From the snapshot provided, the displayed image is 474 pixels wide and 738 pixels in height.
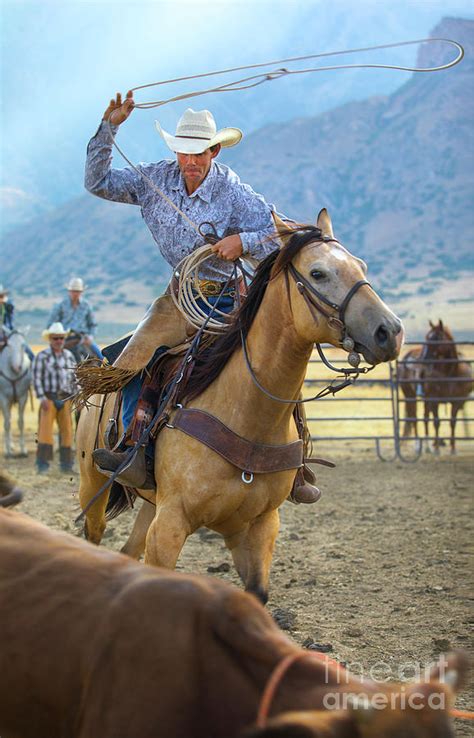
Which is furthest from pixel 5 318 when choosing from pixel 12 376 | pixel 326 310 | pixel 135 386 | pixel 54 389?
pixel 326 310

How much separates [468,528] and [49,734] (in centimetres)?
679

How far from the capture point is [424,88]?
5241 inches

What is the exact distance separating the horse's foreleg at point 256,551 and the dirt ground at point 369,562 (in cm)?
66

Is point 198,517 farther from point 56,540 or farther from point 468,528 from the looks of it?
point 468,528

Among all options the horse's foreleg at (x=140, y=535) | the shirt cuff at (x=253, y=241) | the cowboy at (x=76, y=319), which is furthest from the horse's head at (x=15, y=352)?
the shirt cuff at (x=253, y=241)

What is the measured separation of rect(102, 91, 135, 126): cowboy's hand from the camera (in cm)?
529

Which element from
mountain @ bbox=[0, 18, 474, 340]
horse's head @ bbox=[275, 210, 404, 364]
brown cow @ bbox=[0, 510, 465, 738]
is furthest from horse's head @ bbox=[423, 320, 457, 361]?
mountain @ bbox=[0, 18, 474, 340]

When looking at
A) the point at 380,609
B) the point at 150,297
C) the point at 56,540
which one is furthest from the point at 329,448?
the point at 150,297

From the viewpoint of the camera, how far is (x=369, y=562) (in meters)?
7.48

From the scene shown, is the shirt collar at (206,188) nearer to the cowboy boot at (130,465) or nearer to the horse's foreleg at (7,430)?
the cowboy boot at (130,465)

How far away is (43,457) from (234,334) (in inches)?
335

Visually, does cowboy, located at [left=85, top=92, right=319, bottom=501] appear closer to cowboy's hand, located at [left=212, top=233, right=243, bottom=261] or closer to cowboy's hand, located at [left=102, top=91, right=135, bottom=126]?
cowboy's hand, located at [left=102, top=91, right=135, bottom=126]

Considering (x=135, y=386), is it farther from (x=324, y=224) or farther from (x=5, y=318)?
(x=5, y=318)

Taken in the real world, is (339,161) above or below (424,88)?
below
